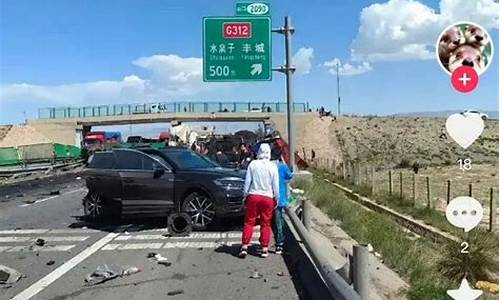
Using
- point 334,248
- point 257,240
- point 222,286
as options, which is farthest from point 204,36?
point 222,286

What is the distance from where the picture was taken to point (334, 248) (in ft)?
35.2

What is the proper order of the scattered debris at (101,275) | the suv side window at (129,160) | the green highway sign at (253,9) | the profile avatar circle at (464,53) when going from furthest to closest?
1. the green highway sign at (253,9)
2. the suv side window at (129,160)
3. the scattered debris at (101,275)
4. the profile avatar circle at (464,53)

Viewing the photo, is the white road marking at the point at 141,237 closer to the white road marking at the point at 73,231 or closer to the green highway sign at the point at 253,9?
the white road marking at the point at 73,231

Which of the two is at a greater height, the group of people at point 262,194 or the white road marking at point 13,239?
the group of people at point 262,194

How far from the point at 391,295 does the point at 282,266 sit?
274cm

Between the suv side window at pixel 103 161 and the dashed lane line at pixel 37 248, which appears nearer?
the dashed lane line at pixel 37 248

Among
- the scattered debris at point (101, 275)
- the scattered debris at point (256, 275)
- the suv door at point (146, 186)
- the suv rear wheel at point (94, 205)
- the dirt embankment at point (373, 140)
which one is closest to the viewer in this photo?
→ the scattered debris at point (101, 275)

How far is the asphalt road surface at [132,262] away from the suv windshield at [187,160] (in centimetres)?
146

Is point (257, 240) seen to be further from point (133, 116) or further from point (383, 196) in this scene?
point (133, 116)

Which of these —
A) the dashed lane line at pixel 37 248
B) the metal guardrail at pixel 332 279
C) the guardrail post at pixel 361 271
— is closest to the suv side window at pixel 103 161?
the dashed lane line at pixel 37 248

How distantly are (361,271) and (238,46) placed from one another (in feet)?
60.5

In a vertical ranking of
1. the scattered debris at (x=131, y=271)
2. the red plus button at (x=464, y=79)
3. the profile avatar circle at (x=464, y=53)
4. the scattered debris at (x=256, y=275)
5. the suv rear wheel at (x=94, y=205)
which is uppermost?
the profile avatar circle at (x=464, y=53)

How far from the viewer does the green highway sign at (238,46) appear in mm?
23391

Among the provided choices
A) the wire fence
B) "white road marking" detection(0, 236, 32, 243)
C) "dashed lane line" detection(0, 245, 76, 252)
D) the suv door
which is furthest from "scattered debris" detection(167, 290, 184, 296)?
the wire fence
